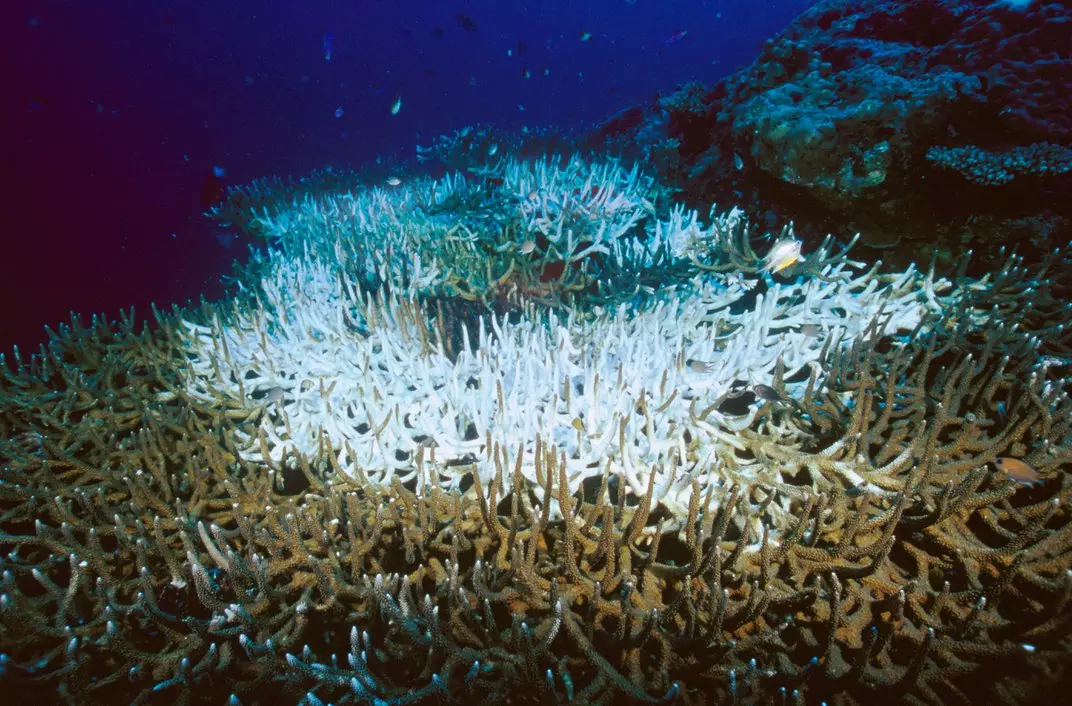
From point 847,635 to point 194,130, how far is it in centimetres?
6439

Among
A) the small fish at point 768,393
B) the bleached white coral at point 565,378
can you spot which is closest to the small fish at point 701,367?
the bleached white coral at point 565,378

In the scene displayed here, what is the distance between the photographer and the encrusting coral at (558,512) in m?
1.89

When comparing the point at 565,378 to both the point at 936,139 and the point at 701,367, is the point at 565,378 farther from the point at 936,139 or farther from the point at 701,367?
the point at 936,139

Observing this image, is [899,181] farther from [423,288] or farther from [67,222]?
[67,222]

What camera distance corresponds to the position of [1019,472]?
2217mm

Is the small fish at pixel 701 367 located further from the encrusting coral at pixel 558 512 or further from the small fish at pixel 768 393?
the small fish at pixel 768 393

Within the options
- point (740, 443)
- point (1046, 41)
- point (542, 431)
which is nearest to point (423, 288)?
point (542, 431)

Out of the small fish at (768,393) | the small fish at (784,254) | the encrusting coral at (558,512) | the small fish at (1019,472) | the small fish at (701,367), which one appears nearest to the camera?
the encrusting coral at (558,512)

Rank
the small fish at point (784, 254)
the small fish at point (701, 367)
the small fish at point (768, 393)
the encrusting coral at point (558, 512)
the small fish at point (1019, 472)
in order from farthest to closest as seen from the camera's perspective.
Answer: the small fish at point (784, 254) < the small fish at point (701, 367) < the small fish at point (768, 393) < the small fish at point (1019, 472) < the encrusting coral at point (558, 512)

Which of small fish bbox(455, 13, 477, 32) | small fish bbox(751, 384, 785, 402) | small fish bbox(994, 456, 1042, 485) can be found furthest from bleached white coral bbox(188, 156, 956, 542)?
small fish bbox(455, 13, 477, 32)

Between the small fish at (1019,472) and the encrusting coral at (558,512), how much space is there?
10 centimetres

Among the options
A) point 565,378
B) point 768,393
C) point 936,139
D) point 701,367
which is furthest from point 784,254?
point 936,139

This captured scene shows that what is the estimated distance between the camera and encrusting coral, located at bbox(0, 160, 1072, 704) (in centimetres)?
189

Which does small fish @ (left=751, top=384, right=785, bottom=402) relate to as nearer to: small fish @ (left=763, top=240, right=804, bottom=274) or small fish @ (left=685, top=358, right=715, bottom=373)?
small fish @ (left=685, top=358, right=715, bottom=373)
